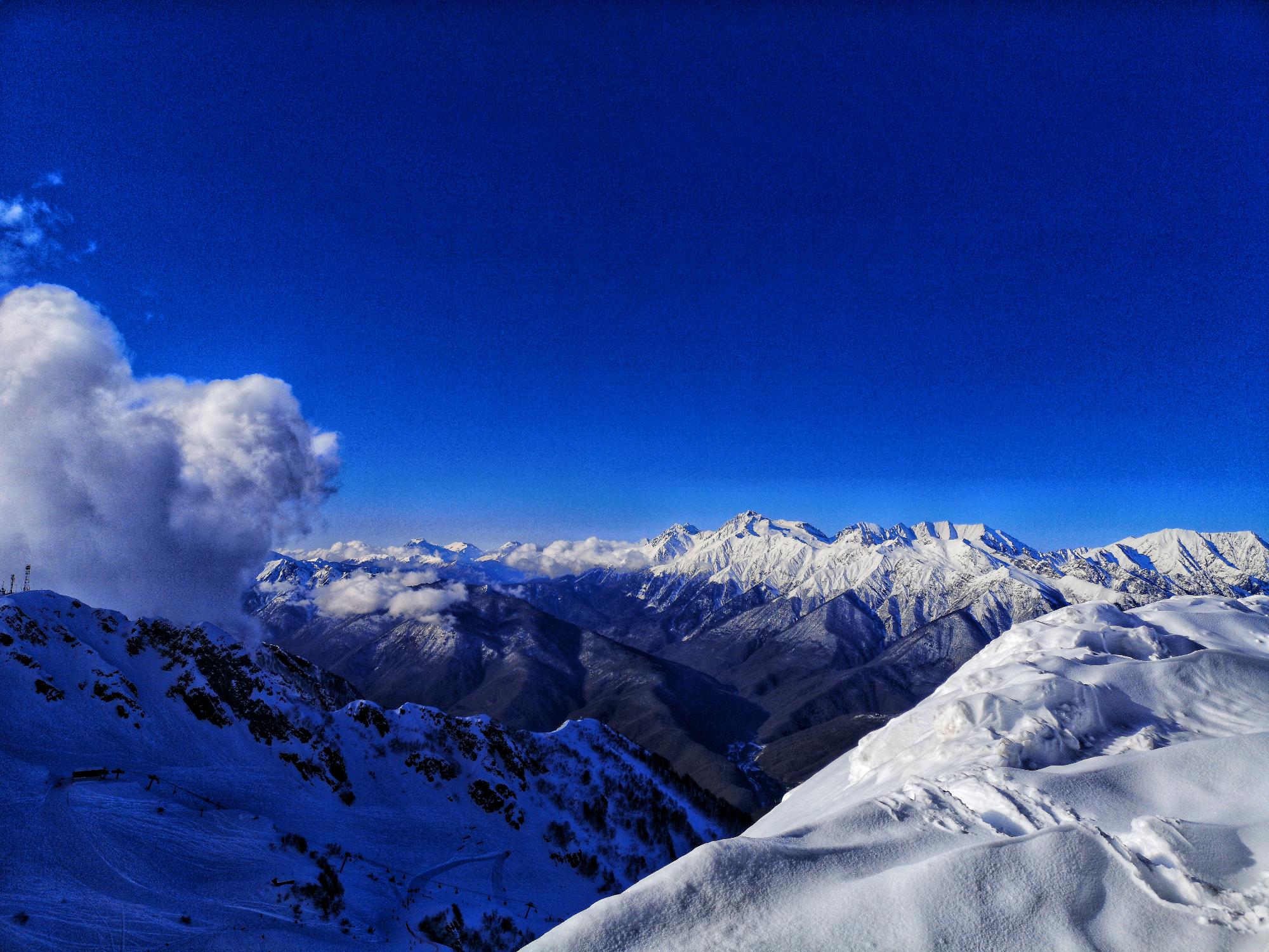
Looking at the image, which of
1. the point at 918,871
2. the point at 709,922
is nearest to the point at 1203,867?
the point at 918,871

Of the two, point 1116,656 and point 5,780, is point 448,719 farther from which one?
point 1116,656

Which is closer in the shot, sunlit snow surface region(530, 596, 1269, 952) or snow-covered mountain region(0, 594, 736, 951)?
sunlit snow surface region(530, 596, 1269, 952)

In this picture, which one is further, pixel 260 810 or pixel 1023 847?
pixel 260 810

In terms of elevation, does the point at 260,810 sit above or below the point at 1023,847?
above

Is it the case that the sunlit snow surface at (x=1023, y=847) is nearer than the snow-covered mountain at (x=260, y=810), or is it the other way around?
the sunlit snow surface at (x=1023, y=847)
